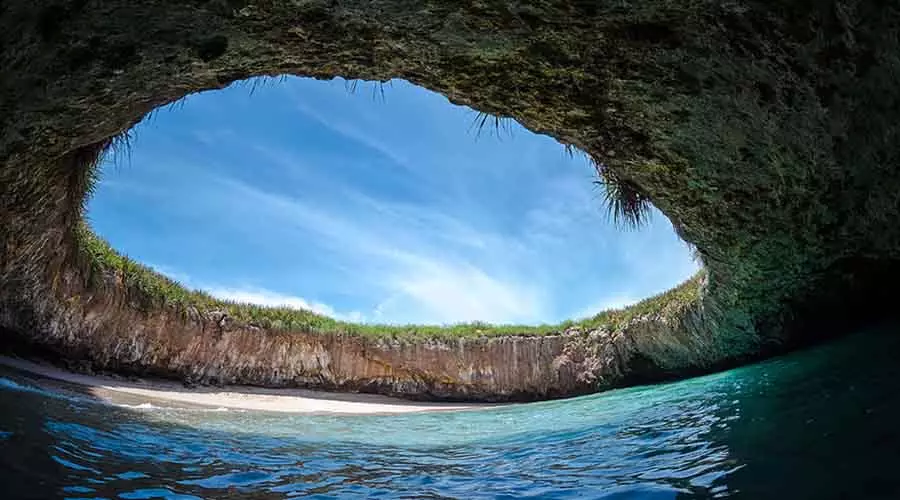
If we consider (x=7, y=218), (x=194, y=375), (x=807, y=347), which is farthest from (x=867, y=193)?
(x=194, y=375)

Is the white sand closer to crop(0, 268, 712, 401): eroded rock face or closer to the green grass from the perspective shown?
crop(0, 268, 712, 401): eroded rock face

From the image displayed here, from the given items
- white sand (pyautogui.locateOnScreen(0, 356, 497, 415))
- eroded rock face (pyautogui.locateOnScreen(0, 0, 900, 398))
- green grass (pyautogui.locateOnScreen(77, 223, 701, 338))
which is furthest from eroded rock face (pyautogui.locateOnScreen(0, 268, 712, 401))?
eroded rock face (pyautogui.locateOnScreen(0, 0, 900, 398))

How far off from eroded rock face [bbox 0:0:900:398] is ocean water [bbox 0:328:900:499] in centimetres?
123

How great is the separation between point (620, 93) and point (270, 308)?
33.3 ft

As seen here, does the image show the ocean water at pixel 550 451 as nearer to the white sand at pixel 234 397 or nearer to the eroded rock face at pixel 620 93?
the eroded rock face at pixel 620 93

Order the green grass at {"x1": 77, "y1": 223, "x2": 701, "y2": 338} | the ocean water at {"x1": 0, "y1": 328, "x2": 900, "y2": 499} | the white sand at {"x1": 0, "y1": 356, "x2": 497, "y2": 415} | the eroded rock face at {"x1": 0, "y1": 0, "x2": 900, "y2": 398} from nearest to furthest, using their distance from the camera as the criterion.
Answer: the ocean water at {"x1": 0, "y1": 328, "x2": 900, "y2": 499}
the eroded rock face at {"x1": 0, "y1": 0, "x2": 900, "y2": 398}
the white sand at {"x1": 0, "y1": 356, "x2": 497, "y2": 415}
the green grass at {"x1": 77, "y1": 223, "x2": 701, "y2": 338}

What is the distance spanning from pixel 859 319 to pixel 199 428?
7.59 metres

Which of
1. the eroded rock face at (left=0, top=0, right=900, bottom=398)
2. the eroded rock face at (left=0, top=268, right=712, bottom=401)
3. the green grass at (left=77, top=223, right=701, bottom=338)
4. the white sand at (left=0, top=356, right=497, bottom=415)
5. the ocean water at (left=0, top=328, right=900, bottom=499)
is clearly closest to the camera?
the ocean water at (left=0, top=328, right=900, bottom=499)

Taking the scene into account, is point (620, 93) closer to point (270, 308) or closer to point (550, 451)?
point (550, 451)

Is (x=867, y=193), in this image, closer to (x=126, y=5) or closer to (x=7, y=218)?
(x=126, y=5)

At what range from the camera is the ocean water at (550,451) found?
270cm

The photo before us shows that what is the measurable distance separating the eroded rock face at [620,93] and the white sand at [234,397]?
4.72ft

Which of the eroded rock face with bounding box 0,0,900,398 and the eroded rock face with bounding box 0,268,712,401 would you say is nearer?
the eroded rock face with bounding box 0,0,900,398

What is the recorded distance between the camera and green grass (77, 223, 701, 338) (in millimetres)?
9102
